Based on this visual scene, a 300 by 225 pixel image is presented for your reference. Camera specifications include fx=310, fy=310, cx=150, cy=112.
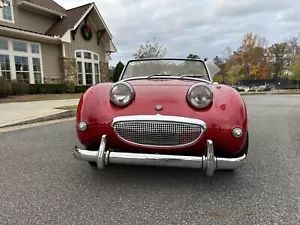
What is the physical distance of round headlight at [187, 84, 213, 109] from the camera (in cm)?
315

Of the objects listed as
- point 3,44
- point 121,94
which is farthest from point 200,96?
point 3,44

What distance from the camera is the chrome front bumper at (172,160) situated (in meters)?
2.88

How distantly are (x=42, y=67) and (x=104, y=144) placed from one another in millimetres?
19045

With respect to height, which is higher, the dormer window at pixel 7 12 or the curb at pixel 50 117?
the dormer window at pixel 7 12

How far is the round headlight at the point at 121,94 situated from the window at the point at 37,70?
1833 cm

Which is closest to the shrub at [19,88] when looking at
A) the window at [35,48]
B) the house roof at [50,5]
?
the window at [35,48]

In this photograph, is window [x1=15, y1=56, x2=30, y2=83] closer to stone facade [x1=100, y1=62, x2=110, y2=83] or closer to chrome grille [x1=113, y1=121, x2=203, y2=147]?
stone facade [x1=100, y1=62, x2=110, y2=83]

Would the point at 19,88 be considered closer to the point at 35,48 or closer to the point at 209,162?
the point at 35,48

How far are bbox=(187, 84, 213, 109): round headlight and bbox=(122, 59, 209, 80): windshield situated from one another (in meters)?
1.52

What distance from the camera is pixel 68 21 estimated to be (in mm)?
22422

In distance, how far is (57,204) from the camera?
283cm

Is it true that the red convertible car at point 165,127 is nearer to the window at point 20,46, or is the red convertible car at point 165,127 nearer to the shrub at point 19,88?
the shrub at point 19,88

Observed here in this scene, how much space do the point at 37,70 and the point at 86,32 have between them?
17.1ft

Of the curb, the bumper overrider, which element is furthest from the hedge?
the bumper overrider
